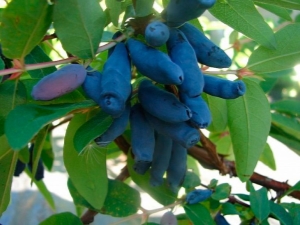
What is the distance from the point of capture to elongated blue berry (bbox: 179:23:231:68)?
391 millimetres

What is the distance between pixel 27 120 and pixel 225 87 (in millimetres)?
148

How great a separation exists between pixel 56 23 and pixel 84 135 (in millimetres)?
89

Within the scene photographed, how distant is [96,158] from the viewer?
0.51 meters

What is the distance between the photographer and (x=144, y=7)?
1.25ft

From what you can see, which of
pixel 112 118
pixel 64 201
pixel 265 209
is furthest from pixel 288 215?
pixel 64 201

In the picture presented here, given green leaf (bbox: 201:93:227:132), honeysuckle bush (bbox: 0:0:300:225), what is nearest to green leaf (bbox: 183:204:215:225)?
honeysuckle bush (bbox: 0:0:300:225)

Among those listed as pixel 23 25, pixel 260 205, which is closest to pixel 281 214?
pixel 260 205

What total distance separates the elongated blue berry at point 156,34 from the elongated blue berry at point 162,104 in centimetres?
4

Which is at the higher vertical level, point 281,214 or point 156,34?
point 156,34

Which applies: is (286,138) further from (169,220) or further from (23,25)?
(23,25)

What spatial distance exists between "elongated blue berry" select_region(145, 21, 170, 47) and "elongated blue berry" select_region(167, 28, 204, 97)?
0.7 inches

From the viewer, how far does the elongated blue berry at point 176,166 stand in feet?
1.60

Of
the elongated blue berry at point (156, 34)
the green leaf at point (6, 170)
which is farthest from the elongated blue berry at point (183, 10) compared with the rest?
the green leaf at point (6, 170)

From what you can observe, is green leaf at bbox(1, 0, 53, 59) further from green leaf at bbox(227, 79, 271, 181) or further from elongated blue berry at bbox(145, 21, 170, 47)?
green leaf at bbox(227, 79, 271, 181)
